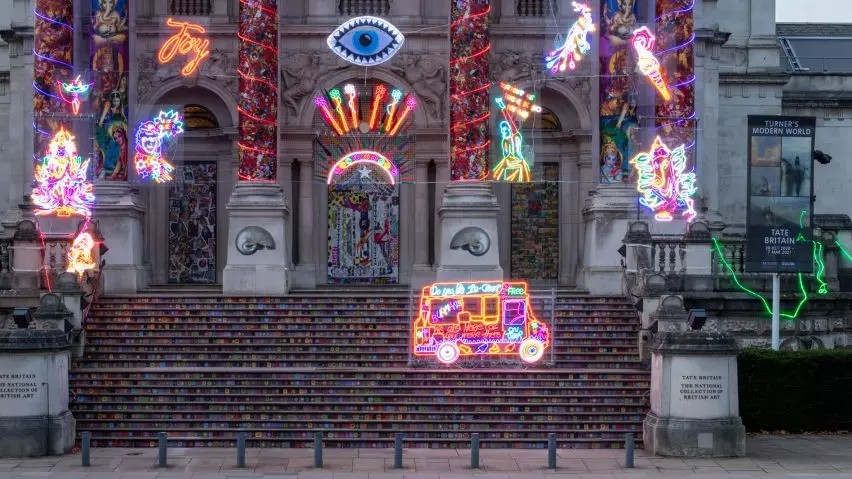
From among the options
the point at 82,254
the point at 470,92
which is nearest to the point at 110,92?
the point at 82,254

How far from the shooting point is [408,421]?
27641 millimetres

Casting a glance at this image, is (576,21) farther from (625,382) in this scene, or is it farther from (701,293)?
(625,382)

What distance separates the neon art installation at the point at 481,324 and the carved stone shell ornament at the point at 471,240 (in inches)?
208

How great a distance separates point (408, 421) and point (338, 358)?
345 centimetres

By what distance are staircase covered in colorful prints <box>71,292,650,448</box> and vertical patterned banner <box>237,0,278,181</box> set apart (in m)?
4.64

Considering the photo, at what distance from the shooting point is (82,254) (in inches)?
1308

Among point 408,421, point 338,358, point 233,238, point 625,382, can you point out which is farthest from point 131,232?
point 625,382

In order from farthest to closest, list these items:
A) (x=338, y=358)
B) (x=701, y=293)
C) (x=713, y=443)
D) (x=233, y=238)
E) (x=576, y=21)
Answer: (x=576, y=21) < (x=233, y=238) < (x=701, y=293) < (x=338, y=358) < (x=713, y=443)

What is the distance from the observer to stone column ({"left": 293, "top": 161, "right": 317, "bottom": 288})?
4038cm

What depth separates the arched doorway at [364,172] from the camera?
134ft

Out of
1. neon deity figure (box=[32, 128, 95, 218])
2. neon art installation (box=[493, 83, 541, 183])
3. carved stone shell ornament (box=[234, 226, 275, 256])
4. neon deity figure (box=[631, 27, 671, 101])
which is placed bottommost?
carved stone shell ornament (box=[234, 226, 275, 256])

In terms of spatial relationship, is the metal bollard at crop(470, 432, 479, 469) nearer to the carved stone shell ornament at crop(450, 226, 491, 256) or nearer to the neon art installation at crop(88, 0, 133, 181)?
the carved stone shell ornament at crop(450, 226, 491, 256)

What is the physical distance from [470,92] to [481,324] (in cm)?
859

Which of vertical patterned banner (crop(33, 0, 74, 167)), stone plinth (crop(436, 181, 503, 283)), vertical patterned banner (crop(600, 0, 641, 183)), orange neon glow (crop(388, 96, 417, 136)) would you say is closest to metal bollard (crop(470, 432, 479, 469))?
stone plinth (crop(436, 181, 503, 283))
